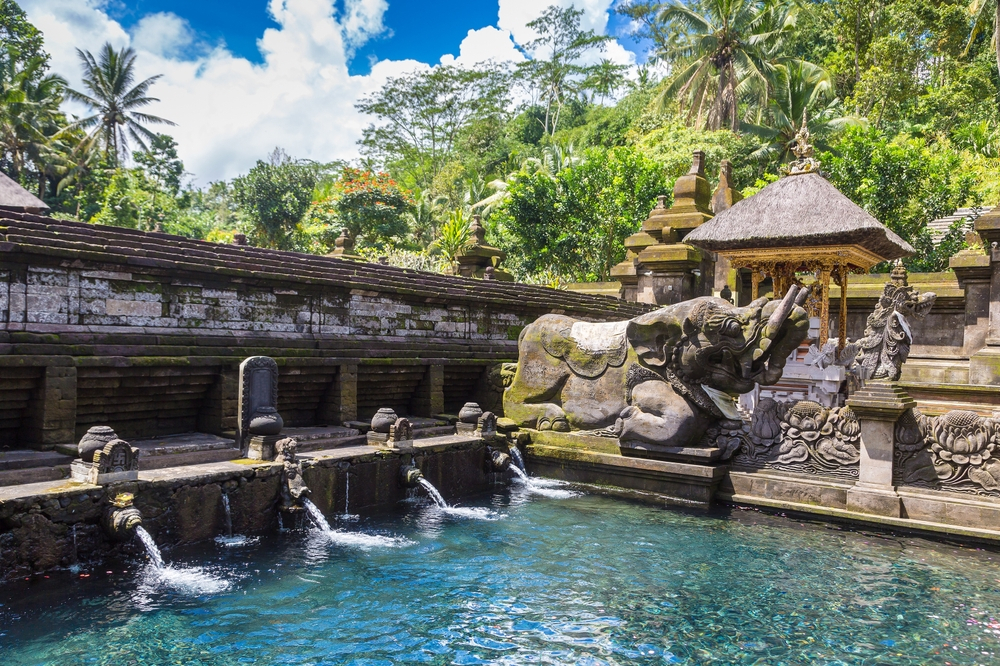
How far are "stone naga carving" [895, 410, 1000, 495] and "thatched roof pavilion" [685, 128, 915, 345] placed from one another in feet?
16.1

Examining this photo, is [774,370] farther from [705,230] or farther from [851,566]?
[705,230]

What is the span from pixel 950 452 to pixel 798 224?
18.8ft

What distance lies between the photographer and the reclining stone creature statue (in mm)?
8430

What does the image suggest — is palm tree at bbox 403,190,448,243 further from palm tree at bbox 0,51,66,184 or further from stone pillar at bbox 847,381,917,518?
stone pillar at bbox 847,381,917,518

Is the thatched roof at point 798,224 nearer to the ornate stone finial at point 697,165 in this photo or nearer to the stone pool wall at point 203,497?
the ornate stone finial at point 697,165

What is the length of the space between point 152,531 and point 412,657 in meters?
2.64

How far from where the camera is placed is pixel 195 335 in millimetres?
8109

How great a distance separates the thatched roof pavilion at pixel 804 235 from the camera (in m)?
12.0

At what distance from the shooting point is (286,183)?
33.2m

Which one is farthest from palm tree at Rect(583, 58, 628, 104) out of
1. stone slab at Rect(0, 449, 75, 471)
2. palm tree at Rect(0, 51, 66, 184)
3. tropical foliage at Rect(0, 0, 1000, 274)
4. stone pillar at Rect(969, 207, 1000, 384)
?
stone slab at Rect(0, 449, 75, 471)

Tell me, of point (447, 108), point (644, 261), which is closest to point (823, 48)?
point (447, 108)

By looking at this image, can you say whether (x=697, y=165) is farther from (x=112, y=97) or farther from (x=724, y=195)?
(x=112, y=97)

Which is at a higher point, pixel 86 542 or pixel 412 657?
pixel 86 542

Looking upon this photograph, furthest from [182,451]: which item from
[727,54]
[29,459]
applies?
[727,54]
